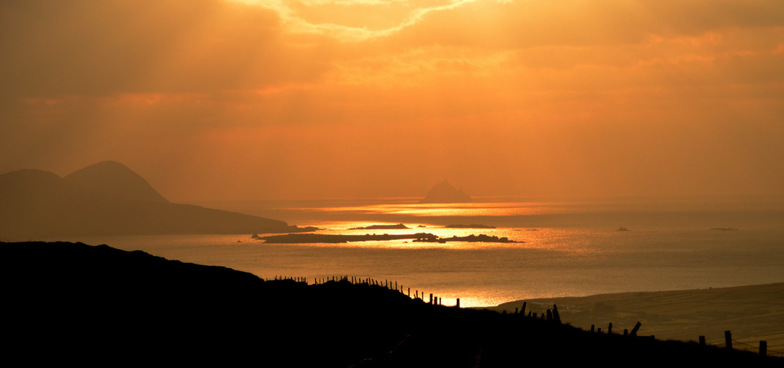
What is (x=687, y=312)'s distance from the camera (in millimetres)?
127938

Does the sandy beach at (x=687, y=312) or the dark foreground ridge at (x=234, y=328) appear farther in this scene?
the sandy beach at (x=687, y=312)

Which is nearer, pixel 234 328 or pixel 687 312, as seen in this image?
pixel 234 328

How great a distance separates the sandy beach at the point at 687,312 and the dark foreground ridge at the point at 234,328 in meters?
70.9

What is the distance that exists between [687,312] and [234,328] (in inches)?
4508

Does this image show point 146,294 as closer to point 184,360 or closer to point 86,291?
point 86,291

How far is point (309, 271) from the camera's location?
185 m

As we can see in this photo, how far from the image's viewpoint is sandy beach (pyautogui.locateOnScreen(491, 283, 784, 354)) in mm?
108500

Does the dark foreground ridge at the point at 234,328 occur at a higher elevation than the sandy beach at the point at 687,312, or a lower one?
higher

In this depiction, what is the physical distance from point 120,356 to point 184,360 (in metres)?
3.19

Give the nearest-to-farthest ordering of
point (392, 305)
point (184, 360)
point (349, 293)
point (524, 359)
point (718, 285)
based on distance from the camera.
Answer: point (524, 359)
point (184, 360)
point (392, 305)
point (349, 293)
point (718, 285)

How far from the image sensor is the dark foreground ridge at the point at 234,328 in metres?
27.4

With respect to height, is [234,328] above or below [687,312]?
above

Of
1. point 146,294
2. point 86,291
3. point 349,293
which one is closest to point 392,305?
point 349,293

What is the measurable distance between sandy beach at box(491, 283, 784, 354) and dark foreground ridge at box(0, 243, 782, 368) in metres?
70.9
